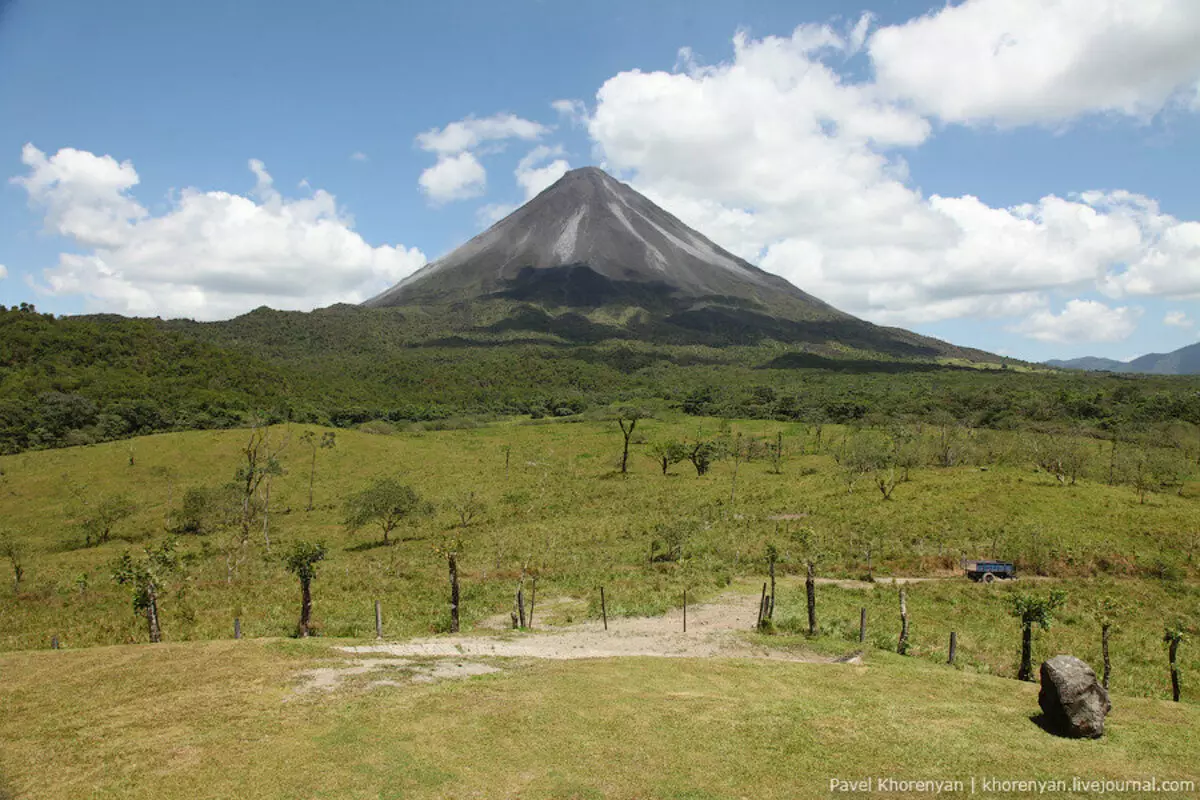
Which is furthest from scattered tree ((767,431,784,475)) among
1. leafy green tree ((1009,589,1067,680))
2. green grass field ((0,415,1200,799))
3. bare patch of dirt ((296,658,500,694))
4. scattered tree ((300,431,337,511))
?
bare patch of dirt ((296,658,500,694))

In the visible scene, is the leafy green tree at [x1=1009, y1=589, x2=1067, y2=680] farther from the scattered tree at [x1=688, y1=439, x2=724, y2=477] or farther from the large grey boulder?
the scattered tree at [x1=688, y1=439, x2=724, y2=477]

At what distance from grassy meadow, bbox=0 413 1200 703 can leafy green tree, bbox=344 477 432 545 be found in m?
1.76

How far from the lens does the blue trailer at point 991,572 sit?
37.7 m

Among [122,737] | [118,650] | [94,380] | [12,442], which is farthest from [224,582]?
[94,380]

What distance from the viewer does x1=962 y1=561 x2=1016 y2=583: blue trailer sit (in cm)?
3769

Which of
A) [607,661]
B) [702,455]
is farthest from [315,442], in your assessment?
[607,661]

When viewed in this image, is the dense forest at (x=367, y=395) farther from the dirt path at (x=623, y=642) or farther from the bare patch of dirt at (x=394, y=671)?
the bare patch of dirt at (x=394, y=671)

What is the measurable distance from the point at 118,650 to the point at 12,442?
110458 mm

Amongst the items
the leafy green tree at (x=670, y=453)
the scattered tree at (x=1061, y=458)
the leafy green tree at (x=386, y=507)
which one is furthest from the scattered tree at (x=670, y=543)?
the scattered tree at (x=1061, y=458)

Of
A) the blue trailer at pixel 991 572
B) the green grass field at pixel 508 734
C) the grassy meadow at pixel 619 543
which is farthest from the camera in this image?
the blue trailer at pixel 991 572

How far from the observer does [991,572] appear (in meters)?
37.8

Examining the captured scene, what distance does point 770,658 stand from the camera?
22.2 meters

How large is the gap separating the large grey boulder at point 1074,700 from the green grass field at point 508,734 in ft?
1.39

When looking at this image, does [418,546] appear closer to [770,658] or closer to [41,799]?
[770,658]
